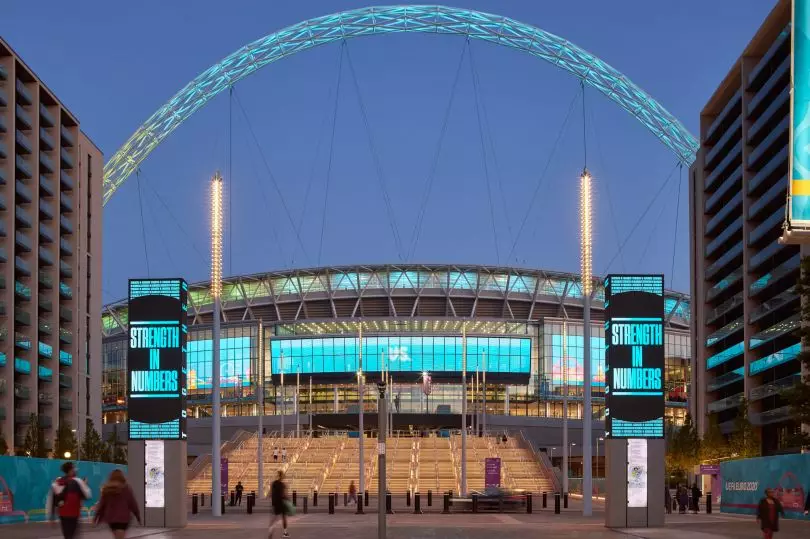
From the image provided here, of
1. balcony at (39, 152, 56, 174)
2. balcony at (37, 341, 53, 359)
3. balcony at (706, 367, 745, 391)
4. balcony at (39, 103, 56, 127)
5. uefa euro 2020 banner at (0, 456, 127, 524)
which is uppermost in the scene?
balcony at (39, 103, 56, 127)

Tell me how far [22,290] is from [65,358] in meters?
13.7

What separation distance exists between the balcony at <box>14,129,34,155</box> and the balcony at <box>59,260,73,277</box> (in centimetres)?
1497

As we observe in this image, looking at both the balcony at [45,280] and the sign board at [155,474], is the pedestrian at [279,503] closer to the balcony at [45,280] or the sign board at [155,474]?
the sign board at [155,474]

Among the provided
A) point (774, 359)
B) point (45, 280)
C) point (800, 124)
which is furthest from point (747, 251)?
point (800, 124)

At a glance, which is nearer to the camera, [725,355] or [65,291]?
[725,355]

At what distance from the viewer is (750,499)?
187ft

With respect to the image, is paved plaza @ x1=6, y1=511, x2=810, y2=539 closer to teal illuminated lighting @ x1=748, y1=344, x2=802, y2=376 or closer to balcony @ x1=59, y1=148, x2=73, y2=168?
teal illuminated lighting @ x1=748, y1=344, x2=802, y2=376

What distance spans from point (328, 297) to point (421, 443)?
254 feet

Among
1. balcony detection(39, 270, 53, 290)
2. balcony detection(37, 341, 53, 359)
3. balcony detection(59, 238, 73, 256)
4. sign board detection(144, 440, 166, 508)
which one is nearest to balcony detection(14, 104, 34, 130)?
balcony detection(59, 238, 73, 256)

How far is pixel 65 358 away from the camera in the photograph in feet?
458

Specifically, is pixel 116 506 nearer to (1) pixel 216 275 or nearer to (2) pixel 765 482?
(1) pixel 216 275

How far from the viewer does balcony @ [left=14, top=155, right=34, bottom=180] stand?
130 metres

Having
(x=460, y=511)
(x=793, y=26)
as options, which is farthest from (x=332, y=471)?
(x=793, y=26)

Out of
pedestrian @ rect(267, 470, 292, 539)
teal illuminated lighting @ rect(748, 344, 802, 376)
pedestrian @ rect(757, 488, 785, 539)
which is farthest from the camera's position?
teal illuminated lighting @ rect(748, 344, 802, 376)
